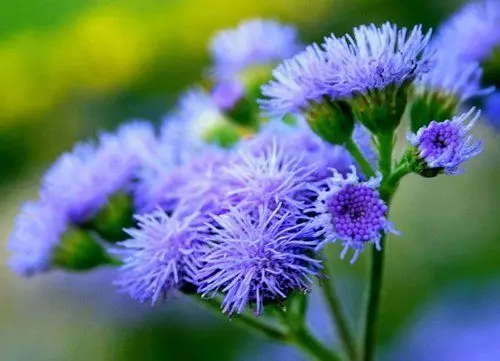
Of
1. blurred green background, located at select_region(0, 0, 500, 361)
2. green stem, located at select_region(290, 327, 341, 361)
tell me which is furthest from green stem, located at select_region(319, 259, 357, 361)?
blurred green background, located at select_region(0, 0, 500, 361)

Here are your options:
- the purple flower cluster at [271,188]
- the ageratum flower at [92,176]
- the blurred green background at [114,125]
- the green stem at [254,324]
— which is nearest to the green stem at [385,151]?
the purple flower cluster at [271,188]

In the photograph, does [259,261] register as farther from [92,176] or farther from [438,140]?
[92,176]

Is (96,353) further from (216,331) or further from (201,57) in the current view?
(201,57)

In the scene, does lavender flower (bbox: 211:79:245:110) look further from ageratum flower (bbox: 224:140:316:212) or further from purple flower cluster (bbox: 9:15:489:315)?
ageratum flower (bbox: 224:140:316:212)

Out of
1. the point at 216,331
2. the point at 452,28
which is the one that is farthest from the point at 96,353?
the point at 452,28

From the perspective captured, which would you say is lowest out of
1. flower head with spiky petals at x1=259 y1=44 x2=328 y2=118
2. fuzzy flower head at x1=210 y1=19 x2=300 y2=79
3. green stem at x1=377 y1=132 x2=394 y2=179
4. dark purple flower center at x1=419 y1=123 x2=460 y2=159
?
dark purple flower center at x1=419 y1=123 x2=460 y2=159

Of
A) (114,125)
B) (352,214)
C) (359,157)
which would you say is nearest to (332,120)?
(359,157)
